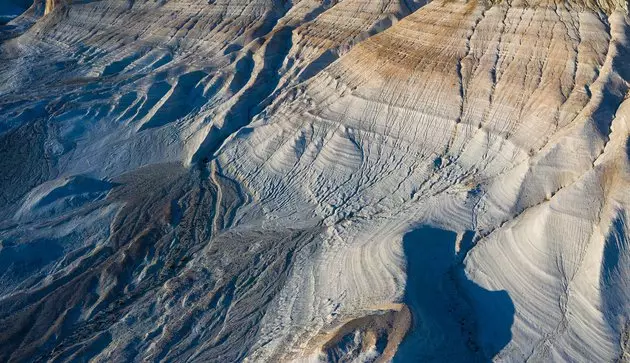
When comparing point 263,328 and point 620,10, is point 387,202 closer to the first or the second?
point 263,328

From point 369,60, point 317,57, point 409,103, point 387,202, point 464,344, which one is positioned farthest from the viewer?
point 317,57

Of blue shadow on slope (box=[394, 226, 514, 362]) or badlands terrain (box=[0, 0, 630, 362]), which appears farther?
badlands terrain (box=[0, 0, 630, 362])

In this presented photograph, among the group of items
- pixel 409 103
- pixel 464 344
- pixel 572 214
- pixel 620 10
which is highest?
pixel 620 10

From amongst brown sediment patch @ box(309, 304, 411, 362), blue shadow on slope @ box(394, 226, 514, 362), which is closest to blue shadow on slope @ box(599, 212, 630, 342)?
blue shadow on slope @ box(394, 226, 514, 362)

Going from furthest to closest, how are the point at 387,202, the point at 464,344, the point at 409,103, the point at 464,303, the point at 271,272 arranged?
1. the point at 409,103
2. the point at 387,202
3. the point at 271,272
4. the point at 464,303
5. the point at 464,344

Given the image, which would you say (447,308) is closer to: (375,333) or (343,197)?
(375,333)

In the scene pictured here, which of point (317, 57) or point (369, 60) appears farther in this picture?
point (317, 57)

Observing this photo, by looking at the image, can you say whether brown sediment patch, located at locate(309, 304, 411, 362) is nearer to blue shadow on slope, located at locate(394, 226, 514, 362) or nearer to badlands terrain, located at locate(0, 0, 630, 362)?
badlands terrain, located at locate(0, 0, 630, 362)

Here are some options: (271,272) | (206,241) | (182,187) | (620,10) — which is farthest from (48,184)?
(620,10)
